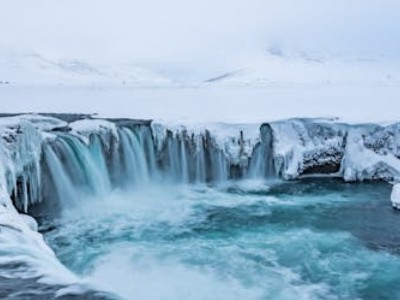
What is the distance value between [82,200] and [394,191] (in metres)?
7.00

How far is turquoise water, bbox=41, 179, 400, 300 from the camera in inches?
304

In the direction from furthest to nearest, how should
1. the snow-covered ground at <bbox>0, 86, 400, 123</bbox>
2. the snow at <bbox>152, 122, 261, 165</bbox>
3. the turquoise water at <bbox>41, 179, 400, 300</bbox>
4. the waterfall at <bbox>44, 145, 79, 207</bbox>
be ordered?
the snow-covered ground at <bbox>0, 86, 400, 123</bbox> < the snow at <bbox>152, 122, 261, 165</bbox> < the waterfall at <bbox>44, 145, 79, 207</bbox> < the turquoise water at <bbox>41, 179, 400, 300</bbox>

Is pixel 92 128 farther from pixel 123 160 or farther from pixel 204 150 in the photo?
pixel 204 150

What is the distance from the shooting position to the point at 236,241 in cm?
984

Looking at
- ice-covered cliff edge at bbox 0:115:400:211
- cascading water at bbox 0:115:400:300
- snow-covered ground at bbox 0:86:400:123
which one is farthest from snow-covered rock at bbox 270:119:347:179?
snow-covered ground at bbox 0:86:400:123

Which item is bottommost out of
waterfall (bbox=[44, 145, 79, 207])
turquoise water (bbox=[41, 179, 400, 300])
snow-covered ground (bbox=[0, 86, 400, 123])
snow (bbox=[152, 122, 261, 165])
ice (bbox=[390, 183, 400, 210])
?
turquoise water (bbox=[41, 179, 400, 300])

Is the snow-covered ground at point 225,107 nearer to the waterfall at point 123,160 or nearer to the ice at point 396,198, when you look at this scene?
the waterfall at point 123,160

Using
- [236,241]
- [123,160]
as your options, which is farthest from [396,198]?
[123,160]

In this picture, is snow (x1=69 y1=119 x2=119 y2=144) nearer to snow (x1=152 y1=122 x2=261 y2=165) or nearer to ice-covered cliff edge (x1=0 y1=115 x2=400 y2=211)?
ice-covered cliff edge (x1=0 y1=115 x2=400 y2=211)

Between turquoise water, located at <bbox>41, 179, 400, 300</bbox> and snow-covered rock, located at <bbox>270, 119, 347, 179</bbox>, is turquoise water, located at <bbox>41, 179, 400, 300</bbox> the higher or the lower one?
the lower one

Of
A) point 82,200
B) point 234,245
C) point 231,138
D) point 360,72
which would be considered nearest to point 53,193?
point 82,200

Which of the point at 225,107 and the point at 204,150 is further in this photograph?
the point at 225,107

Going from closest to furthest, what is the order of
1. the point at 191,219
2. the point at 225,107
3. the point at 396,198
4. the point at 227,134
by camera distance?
the point at 191,219, the point at 396,198, the point at 227,134, the point at 225,107

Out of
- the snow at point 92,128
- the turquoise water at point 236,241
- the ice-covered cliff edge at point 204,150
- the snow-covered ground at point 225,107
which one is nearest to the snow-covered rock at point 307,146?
the ice-covered cliff edge at point 204,150
